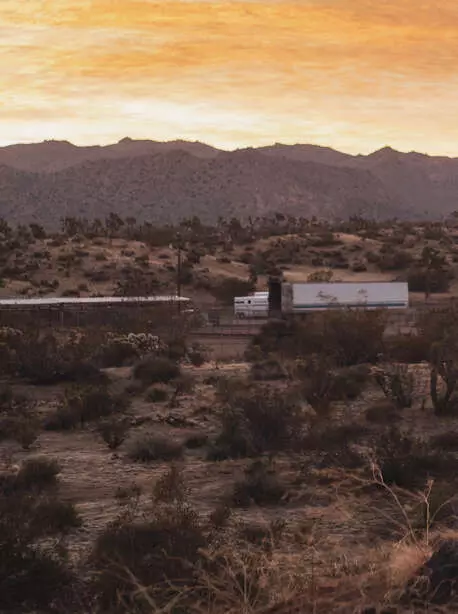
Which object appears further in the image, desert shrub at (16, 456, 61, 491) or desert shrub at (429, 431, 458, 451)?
desert shrub at (429, 431, 458, 451)

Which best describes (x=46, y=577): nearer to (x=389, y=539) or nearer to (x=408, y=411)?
(x=389, y=539)

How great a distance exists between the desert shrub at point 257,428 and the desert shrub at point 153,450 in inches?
34.2

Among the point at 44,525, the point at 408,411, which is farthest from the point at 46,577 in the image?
the point at 408,411

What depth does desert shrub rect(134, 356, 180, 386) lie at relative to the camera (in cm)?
3033

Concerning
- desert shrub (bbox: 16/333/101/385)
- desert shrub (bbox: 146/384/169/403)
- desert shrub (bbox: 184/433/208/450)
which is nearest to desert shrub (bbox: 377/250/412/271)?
desert shrub (bbox: 16/333/101/385)

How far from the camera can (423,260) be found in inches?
3174

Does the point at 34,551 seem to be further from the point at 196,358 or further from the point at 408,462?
the point at 196,358

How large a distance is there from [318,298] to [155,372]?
25316 millimetres

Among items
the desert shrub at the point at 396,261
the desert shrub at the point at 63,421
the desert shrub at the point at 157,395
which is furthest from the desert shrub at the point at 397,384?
the desert shrub at the point at 396,261

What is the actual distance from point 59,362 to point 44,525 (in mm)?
18250

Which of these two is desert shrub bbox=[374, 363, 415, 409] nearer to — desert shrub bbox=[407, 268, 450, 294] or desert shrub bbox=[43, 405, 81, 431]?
desert shrub bbox=[43, 405, 81, 431]

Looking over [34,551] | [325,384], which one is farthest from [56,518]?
[325,384]

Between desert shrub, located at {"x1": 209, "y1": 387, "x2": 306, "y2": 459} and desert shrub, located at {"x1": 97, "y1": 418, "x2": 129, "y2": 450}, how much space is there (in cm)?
241

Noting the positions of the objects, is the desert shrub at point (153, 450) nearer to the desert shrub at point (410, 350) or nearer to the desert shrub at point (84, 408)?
the desert shrub at point (84, 408)
